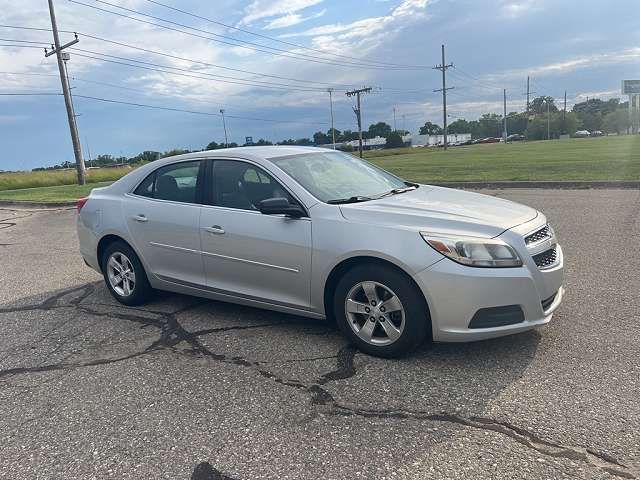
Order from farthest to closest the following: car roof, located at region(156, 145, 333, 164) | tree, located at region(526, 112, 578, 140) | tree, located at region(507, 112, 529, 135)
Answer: tree, located at region(507, 112, 529, 135) < tree, located at region(526, 112, 578, 140) < car roof, located at region(156, 145, 333, 164)

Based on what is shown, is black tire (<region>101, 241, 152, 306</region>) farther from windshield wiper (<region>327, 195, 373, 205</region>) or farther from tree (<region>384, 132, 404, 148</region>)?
tree (<region>384, 132, 404, 148</region>)

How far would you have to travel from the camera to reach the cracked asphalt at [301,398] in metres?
2.66

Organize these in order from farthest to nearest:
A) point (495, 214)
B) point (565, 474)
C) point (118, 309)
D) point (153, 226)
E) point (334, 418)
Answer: point (118, 309) → point (153, 226) → point (495, 214) → point (334, 418) → point (565, 474)

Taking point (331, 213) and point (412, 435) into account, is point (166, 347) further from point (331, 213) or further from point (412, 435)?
point (412, 435)

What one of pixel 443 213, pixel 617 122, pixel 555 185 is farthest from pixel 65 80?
pixel 617 122

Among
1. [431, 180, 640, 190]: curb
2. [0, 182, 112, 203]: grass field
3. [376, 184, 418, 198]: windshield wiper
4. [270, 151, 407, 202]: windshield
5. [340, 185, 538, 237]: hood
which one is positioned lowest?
[431, 180, 640, 190]: curb

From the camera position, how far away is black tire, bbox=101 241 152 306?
208 inches

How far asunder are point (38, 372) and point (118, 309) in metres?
1.48

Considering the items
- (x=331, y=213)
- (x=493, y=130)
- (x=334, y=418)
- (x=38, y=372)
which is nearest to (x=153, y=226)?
(x=38, y=372)

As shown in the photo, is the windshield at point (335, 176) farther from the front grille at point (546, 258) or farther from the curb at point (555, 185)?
the curb at point (555, 185)

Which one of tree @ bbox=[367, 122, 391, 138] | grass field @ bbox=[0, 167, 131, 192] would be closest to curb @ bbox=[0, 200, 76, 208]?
grass field @ bbox=[0, 167, 131, 192]

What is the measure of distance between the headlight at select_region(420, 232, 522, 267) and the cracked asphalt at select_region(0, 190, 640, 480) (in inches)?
29.2

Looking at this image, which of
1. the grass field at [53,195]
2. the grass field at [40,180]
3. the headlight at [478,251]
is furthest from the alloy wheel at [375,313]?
the grass field at [40,180]

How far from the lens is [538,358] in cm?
367
